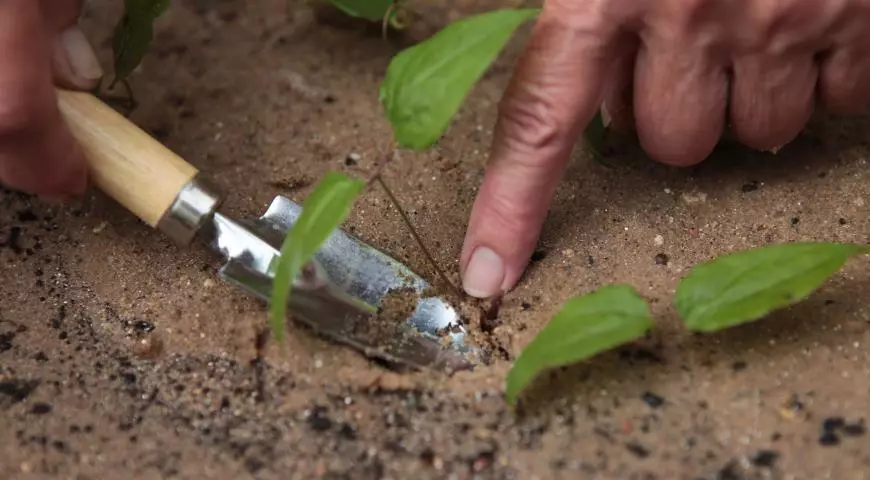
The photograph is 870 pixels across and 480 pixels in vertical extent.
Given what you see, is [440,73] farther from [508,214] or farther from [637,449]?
[637,449]

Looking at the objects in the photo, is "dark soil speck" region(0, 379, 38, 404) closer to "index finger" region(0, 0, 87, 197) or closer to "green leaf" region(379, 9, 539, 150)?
"index finger" region(0, 0, 87, 197)

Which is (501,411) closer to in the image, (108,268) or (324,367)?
(324,367)

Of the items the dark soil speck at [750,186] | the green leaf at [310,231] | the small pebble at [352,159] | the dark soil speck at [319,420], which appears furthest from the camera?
the small pebble at [352,159]

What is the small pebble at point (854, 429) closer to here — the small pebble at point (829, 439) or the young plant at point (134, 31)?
the small pebble at point (829, 439)

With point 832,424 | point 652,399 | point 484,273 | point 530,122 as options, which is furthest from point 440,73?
point 832,424

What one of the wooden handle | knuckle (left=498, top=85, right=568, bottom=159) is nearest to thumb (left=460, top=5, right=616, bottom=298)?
knuckle (left=498, top=85, right=568, bottom=159)

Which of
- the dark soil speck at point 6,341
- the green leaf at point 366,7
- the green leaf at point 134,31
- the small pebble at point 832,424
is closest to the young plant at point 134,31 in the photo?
the green leaf at point 134,31
